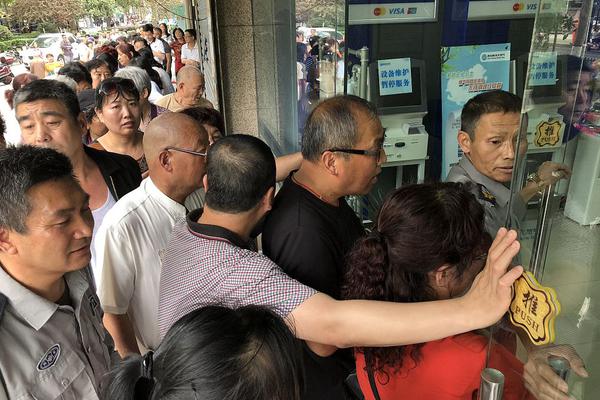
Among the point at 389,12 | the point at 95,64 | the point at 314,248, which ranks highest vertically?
the point at 389,12

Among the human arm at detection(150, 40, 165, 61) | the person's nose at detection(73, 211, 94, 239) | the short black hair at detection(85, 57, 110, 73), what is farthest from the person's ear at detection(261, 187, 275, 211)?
the human arm at detection(150, 40, 165, 61)

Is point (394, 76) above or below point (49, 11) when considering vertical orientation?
below

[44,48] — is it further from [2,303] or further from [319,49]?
[2,303]

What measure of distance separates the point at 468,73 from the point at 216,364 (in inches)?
140

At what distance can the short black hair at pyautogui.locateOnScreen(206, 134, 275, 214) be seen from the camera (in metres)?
1.48

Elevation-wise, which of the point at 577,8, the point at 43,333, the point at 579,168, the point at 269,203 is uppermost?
the point at 577,8

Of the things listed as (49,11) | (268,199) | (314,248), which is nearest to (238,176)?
(268,199)

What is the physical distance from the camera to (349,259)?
134cm

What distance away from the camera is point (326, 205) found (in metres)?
1.64

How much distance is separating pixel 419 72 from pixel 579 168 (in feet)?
10.6

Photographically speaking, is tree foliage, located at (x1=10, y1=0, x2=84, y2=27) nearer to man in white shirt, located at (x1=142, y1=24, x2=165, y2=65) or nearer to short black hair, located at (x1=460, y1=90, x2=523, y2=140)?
man in white shirt, located at (x1=142, y1=24, x2=165, y2=65)

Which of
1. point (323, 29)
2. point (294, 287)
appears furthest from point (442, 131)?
point (294, 287)

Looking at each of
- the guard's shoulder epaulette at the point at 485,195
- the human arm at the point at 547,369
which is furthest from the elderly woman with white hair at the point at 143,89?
the human arm at the point at 547,369

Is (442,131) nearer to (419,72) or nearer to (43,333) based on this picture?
(419,72)
